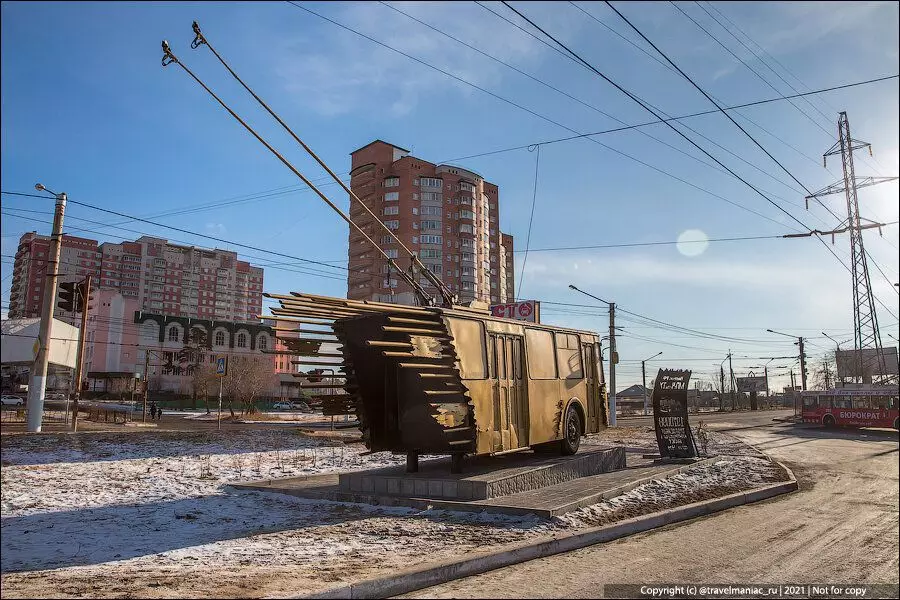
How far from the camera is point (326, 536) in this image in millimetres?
7215

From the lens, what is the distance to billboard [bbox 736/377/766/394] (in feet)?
224

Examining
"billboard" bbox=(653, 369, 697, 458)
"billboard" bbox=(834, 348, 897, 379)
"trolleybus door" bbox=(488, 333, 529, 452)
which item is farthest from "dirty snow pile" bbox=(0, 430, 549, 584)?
"billboard" bbox=(834, 348, 897, 379)

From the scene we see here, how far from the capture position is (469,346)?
32.1 feet

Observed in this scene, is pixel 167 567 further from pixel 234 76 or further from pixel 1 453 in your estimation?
pixel 234 76

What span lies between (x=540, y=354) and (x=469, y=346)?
2.59 meters

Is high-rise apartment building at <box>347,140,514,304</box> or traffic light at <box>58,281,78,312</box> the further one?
high-rise apartment building at <box>347,140,514,304</box>

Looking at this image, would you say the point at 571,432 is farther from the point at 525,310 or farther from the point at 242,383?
the point at 242,383

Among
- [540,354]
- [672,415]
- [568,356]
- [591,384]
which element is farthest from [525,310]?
[540,354]

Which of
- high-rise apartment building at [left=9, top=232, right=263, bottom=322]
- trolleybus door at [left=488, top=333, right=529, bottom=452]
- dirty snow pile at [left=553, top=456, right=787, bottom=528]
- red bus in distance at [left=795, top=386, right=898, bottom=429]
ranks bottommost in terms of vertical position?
dirty snow pile at [left=553, top=456, right=787, bottom=528]

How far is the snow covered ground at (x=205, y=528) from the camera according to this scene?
5348 mm

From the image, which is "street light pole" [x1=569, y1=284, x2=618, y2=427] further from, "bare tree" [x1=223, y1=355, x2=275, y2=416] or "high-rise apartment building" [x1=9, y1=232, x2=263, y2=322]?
"high-rise apartment building" [x1=9, y1=232, x2=263, y2=322]

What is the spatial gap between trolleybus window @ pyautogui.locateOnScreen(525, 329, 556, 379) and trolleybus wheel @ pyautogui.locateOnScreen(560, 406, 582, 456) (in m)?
1.23

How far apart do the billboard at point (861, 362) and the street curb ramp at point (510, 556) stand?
792 inches

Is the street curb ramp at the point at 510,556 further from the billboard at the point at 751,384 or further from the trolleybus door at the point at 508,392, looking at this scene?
the billboard at the point at 751,384
